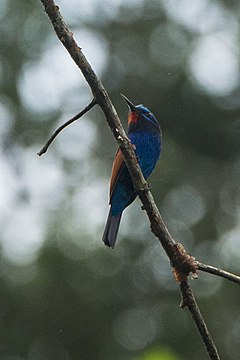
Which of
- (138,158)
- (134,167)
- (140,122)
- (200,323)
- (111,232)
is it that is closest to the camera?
(200,323)

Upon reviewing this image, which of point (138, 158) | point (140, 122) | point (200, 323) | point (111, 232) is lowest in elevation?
point (200, 323)

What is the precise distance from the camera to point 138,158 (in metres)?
6.67

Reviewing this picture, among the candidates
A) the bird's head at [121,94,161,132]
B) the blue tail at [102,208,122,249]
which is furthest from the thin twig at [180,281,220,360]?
the bird's head at [121,94,161,132]

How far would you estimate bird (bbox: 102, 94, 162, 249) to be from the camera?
639 cm

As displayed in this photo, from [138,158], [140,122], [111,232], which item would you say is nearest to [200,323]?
[111,232]

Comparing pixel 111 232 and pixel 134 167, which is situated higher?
pixel 111 232

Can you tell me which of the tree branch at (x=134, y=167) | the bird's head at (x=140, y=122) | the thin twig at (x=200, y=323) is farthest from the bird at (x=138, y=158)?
the thin twig at (x=200, y=323)

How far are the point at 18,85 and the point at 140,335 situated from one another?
4.41m

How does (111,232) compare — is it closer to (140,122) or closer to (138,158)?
(138,158)

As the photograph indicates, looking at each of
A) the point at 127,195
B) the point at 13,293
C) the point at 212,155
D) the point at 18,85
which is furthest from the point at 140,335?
the point at 127,195

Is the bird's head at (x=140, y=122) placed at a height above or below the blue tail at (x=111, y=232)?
above

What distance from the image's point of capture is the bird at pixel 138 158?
6.39 m

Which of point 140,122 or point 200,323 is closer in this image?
point 200,323

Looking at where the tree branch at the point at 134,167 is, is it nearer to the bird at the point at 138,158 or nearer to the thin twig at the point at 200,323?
the thin twig at the point at 200,323
